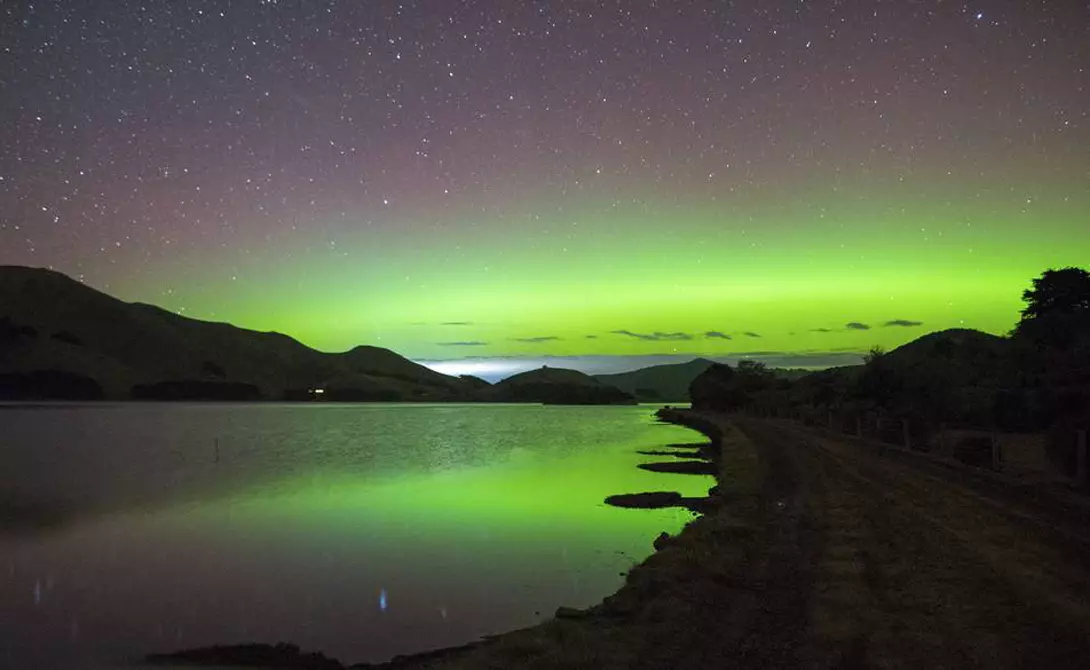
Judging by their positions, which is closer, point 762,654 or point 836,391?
point 762,654

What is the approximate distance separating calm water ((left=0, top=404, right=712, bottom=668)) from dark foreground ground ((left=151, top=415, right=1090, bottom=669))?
2.76 m

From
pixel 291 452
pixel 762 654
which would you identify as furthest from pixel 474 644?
pixel 291 452

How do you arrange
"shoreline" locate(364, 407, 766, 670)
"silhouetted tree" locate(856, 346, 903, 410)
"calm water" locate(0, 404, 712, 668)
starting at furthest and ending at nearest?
"silhouetted tree" locate(856, 346, 903, 410) → "calm water" locate(0, 404, 712, 668) → "shoreline" locate(364, 407, 766, 670)

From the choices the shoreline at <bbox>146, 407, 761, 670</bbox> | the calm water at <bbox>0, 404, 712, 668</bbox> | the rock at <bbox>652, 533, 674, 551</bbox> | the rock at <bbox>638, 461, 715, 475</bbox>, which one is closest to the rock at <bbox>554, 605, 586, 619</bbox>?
the shoreline at <bbox>146, 407, 761, 670</bbox>

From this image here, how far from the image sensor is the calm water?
14.9 metres

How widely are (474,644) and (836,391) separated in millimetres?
87527

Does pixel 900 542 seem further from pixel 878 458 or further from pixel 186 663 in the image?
pixel 878 458

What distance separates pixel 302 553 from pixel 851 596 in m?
16.5

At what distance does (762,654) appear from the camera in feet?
30.7

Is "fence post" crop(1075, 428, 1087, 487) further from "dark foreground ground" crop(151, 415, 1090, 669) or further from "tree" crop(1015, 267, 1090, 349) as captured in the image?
"tree" crop(1015, 267, 1090, 349)

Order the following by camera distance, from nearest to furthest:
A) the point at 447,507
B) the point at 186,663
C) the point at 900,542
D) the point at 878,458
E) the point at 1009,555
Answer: the point at 186,663, the point at 1009,555, the point at 900,542, the point at 447,507, the point at 878,458

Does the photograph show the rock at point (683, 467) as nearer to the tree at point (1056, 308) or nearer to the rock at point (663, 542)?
the rock at point (663, 542)

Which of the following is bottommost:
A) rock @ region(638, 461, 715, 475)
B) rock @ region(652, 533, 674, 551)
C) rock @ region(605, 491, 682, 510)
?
rock @ region(638, 461, 715, 475)

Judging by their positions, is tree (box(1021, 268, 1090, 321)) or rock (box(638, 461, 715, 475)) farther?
tree (box(1021, 268, 1090, 321))
